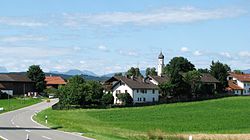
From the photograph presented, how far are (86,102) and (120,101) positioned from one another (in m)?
16.5

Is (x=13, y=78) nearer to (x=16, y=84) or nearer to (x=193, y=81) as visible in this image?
(x=16, y=84)

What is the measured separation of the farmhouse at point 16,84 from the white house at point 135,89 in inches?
960

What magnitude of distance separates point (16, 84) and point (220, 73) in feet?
187

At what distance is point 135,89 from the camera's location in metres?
112

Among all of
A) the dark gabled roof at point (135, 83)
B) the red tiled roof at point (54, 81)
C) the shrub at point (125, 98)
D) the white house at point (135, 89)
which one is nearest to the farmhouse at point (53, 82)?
the red tiled roof at point (54, 81)

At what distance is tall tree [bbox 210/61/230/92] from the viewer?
468ft

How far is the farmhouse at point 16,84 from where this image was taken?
413ft

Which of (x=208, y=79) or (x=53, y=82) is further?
(x=53, y=82)

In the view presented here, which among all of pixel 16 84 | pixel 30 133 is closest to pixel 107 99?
pixel 16 84

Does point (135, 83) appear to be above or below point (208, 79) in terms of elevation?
below

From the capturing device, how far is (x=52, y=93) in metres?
130

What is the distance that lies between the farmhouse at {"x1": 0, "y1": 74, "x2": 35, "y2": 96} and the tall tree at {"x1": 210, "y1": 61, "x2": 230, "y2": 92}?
2016 inches

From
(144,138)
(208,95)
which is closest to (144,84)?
(208,95)

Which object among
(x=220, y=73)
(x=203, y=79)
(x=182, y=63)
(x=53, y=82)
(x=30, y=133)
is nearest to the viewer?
(x=30, y=133)
